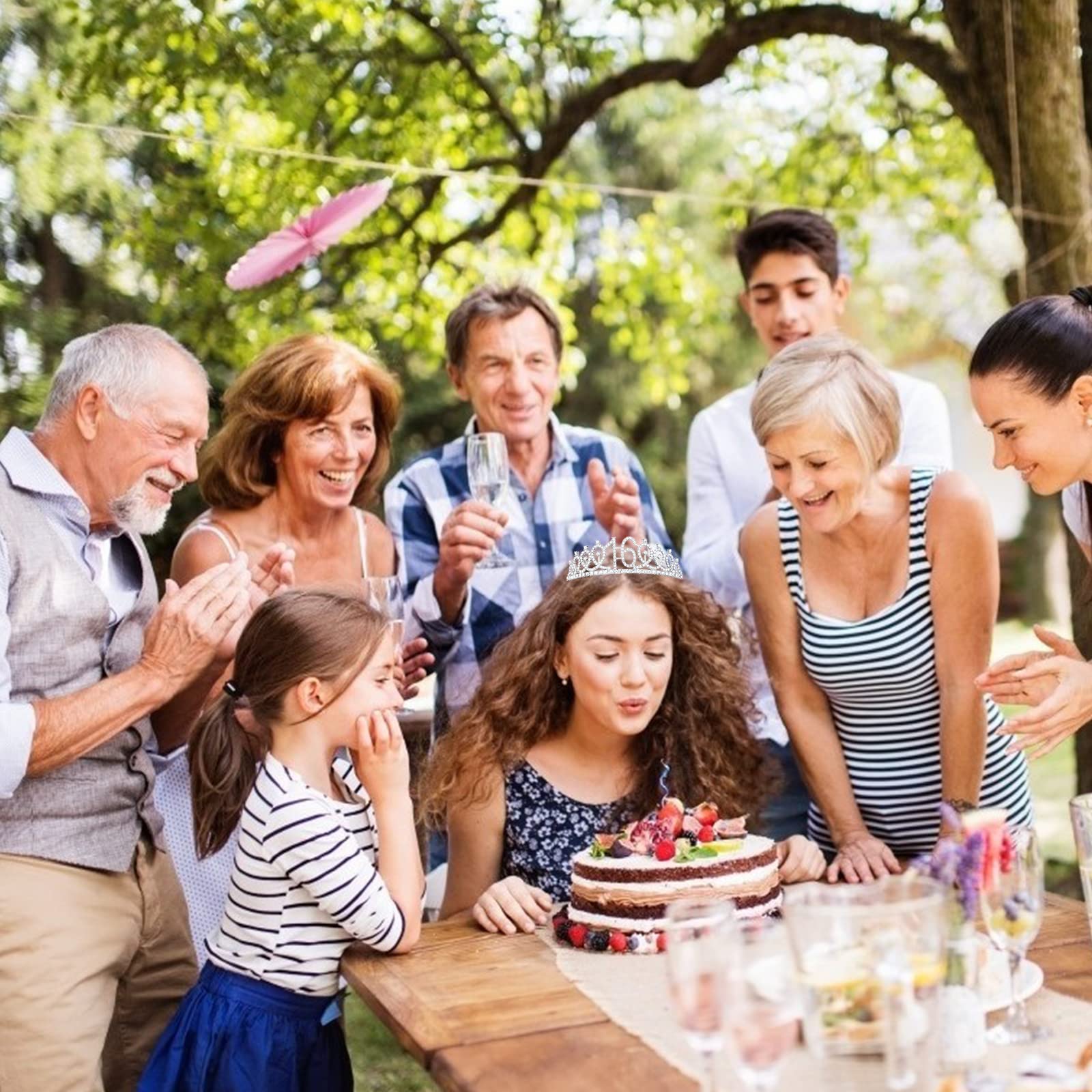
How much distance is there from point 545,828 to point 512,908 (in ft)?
1.22

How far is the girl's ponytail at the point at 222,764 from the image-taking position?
348 centimetres

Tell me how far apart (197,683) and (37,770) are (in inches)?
28.7

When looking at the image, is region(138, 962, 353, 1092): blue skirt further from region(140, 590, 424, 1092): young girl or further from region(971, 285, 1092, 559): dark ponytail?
region(971, 285, 1092, 559): dark ponytail

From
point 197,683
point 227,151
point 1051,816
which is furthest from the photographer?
point 1051,816

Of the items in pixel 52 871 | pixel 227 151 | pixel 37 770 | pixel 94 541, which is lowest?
pixel 52 871

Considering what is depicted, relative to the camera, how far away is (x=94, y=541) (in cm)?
345

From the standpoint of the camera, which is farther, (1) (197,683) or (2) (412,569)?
(2) (412,569)

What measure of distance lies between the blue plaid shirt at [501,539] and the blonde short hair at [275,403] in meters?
0.30

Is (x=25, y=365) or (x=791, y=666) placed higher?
(x=25, y=365)

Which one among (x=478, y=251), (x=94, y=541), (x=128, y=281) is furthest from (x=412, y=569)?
(x=128, y=281)

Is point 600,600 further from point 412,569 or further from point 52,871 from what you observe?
point 52,871

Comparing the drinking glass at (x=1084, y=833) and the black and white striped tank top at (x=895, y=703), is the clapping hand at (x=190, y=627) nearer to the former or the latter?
the black and white striped tank top at (x=895, y=703)

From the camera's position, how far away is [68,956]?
127 inches

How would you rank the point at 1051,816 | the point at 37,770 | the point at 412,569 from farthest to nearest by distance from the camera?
the point at 1051,816 < the point at 412,569 < the point at 37,770
